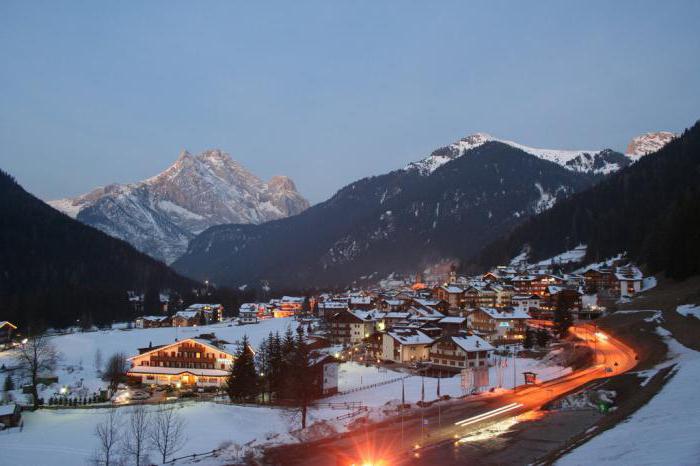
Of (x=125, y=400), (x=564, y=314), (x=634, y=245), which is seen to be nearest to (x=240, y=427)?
(x=125, y=400)

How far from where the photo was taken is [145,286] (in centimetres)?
18512

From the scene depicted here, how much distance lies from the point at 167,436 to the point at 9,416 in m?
16.7

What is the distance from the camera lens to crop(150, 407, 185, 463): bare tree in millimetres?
36344

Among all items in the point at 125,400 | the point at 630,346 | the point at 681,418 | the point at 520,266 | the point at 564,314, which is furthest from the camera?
the point at 520,266

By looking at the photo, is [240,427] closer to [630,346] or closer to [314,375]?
[314,375]

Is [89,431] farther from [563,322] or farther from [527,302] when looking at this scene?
[527,302]

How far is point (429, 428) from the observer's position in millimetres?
38500

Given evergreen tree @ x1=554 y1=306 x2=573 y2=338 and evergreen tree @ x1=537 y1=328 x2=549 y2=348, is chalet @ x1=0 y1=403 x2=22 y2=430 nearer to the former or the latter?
evergreen tree @ x1=537 y1=328 x2=549 y2=348

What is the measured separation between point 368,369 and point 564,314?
111ft

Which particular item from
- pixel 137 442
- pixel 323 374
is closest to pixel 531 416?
pixel 323 374

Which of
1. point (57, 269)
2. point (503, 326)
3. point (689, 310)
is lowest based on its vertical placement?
point (503, 326)

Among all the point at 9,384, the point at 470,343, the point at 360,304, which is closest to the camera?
the point at 9,384

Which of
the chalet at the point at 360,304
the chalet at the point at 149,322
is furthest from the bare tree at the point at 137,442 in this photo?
the chalet at the point at 360,304

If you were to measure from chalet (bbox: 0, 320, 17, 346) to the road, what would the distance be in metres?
80.6
